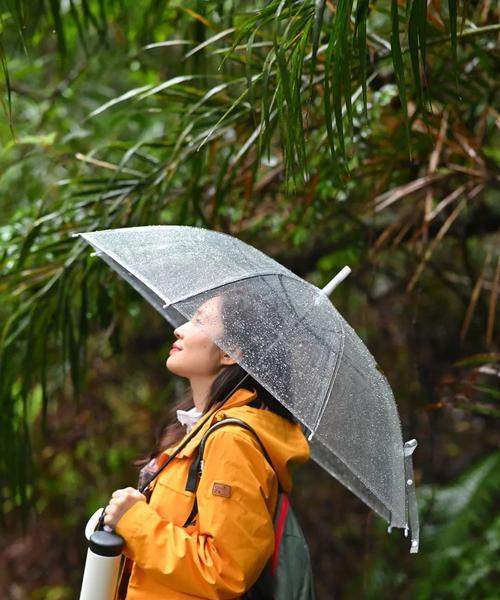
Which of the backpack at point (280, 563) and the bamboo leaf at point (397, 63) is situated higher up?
the bamboo leaf at point (397, 63)

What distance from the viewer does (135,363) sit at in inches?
221

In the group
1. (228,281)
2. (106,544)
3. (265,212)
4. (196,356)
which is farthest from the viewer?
(265,212)

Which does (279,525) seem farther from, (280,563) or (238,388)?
(238,388)

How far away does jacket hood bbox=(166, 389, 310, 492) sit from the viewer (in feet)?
7.23

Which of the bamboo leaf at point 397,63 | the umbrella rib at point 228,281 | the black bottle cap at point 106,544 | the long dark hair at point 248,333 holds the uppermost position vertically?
the bamboo leaf at point 397,63

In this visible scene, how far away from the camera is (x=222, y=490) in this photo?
6.82ft

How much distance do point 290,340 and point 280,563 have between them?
0.50m

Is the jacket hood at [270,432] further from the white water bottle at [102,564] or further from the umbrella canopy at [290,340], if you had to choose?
the white water bottle at [102,564]

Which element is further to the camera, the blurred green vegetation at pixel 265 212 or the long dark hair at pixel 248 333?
the blurred green vegetation at pixel 265 212

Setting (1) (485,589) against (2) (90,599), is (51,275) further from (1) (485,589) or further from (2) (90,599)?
(1) (485,589)

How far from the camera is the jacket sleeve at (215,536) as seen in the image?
2061 mm

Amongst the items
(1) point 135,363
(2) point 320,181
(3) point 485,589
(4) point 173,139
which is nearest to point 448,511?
(3) point 485,589

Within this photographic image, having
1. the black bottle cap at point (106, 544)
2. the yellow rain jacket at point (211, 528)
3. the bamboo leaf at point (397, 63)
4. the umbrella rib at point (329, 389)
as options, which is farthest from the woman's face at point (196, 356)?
the bamboo leaf at point (397, 63)

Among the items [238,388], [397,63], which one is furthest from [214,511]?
[397,63]
